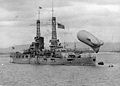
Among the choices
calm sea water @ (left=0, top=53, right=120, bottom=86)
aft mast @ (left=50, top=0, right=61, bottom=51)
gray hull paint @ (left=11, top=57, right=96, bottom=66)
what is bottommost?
calm sea water @ (left=0, top=53, right=120, bottom=86)

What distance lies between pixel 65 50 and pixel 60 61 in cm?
630

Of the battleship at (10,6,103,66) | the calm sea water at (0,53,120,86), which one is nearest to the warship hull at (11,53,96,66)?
the battleship at (10,6,103,66)

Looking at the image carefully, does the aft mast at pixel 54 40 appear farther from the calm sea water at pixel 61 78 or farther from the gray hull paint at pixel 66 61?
the calm sea water at pixel 61 78

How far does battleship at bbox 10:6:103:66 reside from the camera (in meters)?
137

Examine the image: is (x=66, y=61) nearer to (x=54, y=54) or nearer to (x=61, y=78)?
(x=54, y=54)

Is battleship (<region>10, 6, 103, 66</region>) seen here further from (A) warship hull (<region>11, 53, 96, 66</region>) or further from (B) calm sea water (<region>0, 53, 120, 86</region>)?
(B) calm sea water (<region>0, 53, 120, 86</region>)

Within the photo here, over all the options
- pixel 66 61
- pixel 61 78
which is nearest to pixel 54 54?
pixel 66 61

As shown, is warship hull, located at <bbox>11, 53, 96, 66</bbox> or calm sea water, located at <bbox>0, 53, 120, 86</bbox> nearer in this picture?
calm sea water, located at <bbox>0, 53, 120, 86</bbox>

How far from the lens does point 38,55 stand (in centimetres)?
15700

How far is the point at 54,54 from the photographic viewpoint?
14688 cm

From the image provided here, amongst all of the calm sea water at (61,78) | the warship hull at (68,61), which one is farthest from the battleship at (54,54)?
the calm sea water at (61,78)

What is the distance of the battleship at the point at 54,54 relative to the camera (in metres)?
137

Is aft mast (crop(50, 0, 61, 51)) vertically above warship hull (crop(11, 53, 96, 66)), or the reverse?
aft mast (crop(50, 0, 61, 51))

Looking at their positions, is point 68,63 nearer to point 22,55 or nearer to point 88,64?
point 88,64
